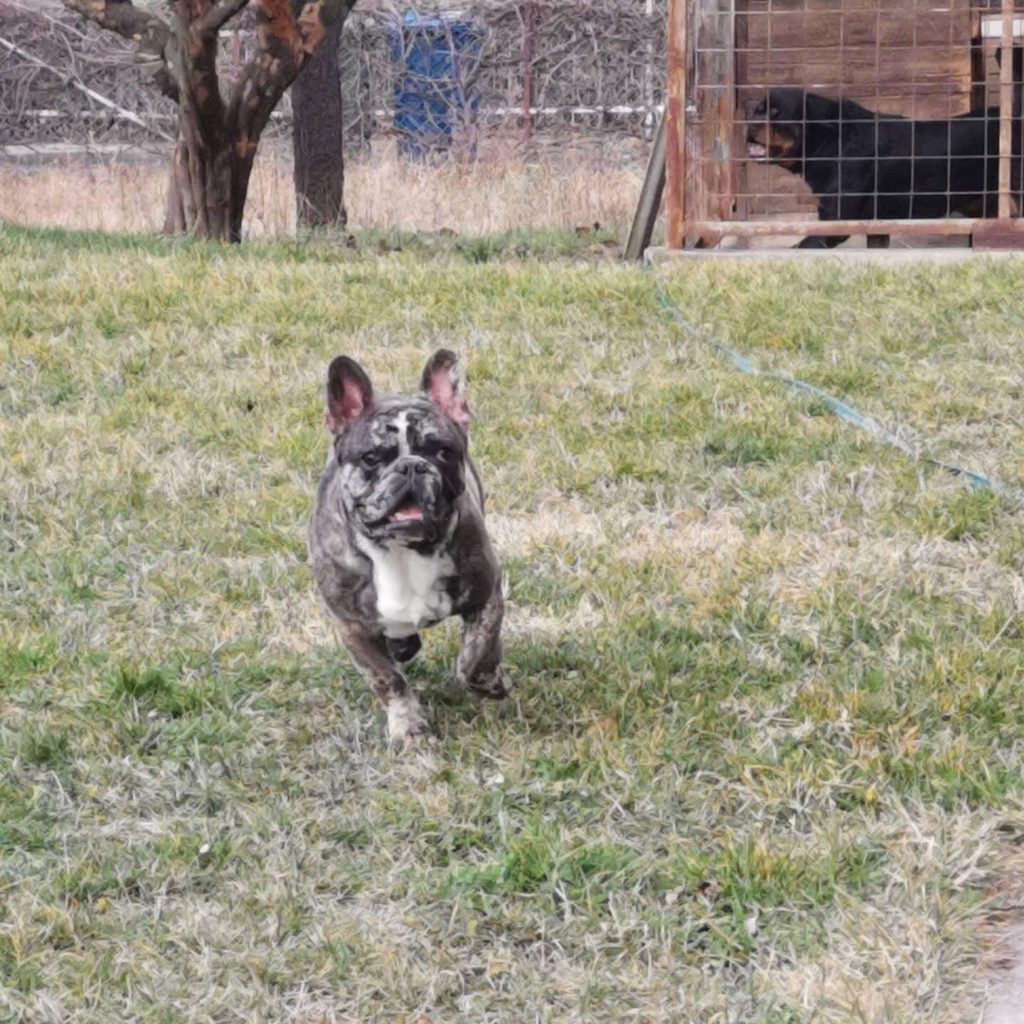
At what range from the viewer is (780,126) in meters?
12.1

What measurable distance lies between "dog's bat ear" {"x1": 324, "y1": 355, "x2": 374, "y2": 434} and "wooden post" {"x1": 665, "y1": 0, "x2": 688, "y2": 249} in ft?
21.0

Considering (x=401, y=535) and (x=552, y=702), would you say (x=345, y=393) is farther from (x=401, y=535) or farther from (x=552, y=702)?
(x=552, y=702)

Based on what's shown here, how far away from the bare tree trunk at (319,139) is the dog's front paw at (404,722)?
9782 mm

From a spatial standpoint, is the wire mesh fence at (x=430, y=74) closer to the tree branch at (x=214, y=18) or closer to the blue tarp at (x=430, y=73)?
the blue tarp at (x=430, y=73)

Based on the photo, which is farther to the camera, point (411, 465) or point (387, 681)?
point (387, 681)

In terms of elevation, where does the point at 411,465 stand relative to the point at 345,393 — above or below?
below

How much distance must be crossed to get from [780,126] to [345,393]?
325 inches

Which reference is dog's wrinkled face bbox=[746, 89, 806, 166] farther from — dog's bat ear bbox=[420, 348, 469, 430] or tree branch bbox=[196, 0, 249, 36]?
dog's bat ear bbox=[420, 348, 469, 430]

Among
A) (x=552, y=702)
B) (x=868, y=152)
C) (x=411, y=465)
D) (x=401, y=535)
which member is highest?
(x=868, y=152)

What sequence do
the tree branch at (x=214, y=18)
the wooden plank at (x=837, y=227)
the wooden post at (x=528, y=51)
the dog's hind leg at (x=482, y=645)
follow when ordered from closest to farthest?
the dog's hind leg at (x=482, y=645)
the wooden plank at (x=837, y=227)
the tree branch at (x=214, y=18)
the wooden post at (x=528, y=51)

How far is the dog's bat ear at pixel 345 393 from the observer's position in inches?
175

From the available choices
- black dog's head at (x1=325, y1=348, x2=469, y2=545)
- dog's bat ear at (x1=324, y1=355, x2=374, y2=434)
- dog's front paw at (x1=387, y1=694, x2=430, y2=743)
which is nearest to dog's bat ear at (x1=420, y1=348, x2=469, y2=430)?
black dog's head at (x1=325, y1=348, x2=469, y2=545)

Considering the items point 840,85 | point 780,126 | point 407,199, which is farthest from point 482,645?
point 407,199

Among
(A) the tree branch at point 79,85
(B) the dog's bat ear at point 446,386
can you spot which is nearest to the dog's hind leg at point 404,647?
(B) the dog's bat ear at point 446,386
